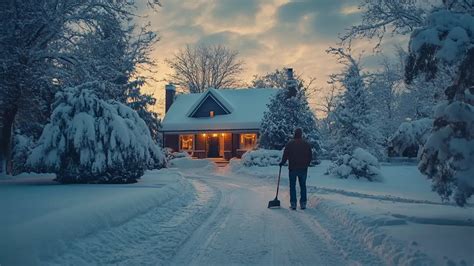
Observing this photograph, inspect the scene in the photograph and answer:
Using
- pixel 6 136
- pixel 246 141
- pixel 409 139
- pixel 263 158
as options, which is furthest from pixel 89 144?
pixel 246 141

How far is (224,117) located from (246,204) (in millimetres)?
30145

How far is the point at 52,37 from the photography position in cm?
1445

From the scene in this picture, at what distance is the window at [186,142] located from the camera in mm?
42406

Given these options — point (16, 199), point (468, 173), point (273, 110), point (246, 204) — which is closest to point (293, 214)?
point (246, 204)

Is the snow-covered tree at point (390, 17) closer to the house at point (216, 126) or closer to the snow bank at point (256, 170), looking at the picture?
the snow bank at point (256, 170)

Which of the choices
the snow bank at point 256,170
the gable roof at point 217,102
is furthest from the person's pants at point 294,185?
the gable roof at point 217,102

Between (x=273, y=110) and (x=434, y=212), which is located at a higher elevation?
(x=273, y=110)

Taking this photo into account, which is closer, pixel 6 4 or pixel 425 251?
pixel 425 251

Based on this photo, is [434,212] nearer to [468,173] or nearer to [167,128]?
[468,173]

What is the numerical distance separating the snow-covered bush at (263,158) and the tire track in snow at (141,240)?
16450mm

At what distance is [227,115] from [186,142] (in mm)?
5124

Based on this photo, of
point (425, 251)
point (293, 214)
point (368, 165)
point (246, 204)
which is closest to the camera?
point (425, 251)

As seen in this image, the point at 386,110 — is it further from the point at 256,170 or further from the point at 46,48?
the point at 46,48

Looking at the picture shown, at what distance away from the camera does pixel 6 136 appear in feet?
49.3
